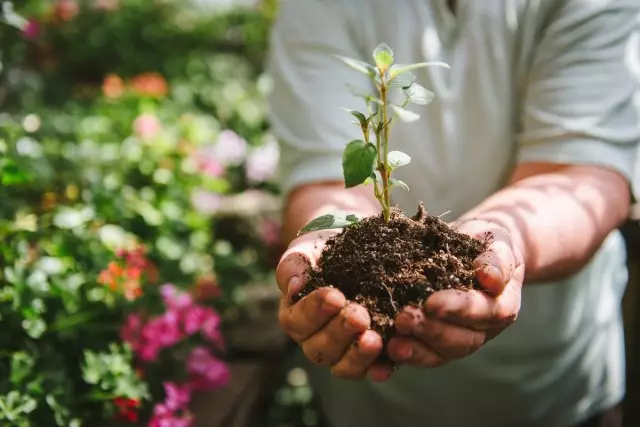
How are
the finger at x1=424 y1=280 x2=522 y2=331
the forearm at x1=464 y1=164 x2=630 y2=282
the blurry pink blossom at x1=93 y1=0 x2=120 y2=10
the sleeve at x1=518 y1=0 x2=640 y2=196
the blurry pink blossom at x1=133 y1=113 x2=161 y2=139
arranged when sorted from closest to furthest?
the finger at x1=424 y1=280 x2=522 y2=331, the forearm at x1=464 y1=164 x2=630 y2=282, the sleeve at x1=518 y1=0 x2=640 y2=196, the blurry pink blossom at x1=133 y1=113 x2=161 y2=139, the blurry pink blossom at x1=93 y1=0 x2=120 y2=10

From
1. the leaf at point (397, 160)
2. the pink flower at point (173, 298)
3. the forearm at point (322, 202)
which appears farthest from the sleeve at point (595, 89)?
the pink flower at point (173, 298)

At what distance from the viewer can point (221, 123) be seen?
2.81 meters

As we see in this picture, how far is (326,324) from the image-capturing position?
0.93m

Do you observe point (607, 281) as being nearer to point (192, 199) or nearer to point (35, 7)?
point (192, 199)

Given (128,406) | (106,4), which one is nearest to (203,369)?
(128,406)

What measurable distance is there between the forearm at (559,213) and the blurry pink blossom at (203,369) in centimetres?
78

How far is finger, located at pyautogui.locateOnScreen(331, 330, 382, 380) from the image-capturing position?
89 centimetres

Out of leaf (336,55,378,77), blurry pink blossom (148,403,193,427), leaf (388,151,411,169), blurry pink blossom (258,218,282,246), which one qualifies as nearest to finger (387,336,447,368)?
leaf (388,151,411,169)

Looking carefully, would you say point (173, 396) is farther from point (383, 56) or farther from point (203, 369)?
point (383, 56)

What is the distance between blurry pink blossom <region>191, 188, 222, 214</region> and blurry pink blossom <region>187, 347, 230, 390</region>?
0.60 metres

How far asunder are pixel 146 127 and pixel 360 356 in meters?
1.63

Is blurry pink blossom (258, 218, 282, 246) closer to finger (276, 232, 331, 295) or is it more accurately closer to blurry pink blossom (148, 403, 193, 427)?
blurry pink blossom (148, 403, 193, 427)

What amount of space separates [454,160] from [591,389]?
67cm

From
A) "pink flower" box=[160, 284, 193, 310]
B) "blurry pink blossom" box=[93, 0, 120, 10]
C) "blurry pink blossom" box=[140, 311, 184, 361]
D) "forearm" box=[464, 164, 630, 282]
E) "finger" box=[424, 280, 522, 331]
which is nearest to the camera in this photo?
"finger" box=[424, 280, 522, 331]
